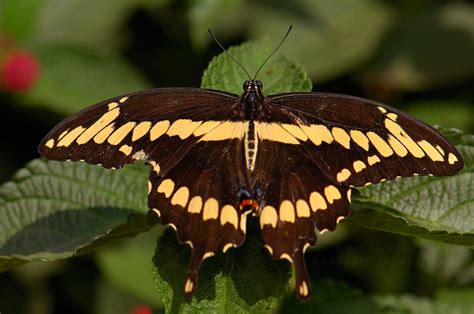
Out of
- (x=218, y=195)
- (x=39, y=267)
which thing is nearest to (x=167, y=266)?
(x=218, y=195)

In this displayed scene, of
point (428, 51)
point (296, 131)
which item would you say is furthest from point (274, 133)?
point (428, 51)

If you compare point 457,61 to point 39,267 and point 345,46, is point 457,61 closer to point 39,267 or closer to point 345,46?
point 345,46

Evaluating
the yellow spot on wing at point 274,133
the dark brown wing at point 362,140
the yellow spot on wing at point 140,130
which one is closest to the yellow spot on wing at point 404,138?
the dark brown wing at point 362,140

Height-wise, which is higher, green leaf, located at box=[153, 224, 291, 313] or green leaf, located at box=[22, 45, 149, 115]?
green leaf, located at box=[22, 45, 149, 115]

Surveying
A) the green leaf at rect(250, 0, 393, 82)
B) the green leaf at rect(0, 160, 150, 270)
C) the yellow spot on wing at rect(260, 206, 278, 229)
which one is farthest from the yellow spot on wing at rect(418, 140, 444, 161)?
the green leaf at rect(250, 0, 393, 82)

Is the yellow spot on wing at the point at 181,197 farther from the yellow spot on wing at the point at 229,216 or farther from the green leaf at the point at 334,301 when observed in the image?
the green leaf at the point at 334,301

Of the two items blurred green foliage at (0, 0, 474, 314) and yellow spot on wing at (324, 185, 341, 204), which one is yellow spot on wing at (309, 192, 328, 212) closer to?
yellow spot on wing at (324, 185, 341, 204)
